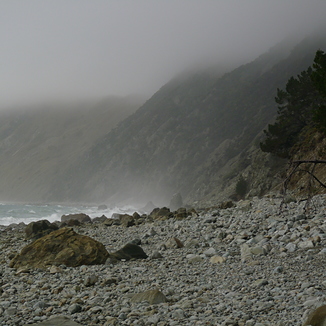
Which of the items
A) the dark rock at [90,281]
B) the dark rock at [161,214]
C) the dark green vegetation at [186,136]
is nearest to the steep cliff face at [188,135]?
the dark green vegetation at [186,136]

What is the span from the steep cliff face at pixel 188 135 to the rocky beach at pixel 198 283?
255 ft

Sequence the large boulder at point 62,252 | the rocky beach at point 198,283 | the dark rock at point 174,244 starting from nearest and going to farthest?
1. the rocky beach at point 198,283
2. the large boulder at point 62,252
3. the dark rock at point 174,244

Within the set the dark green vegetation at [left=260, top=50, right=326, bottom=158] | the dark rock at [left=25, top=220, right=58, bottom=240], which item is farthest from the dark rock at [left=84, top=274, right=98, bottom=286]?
the dark green vegetation at [left=260, top=50, right=326, bottom=158]

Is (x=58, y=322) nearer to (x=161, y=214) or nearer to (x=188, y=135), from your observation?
(x=161, y=214)

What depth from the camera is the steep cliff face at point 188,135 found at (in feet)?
374

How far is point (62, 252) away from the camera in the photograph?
1316 cm

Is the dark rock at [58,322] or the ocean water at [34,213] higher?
the dark rock at [58,322]

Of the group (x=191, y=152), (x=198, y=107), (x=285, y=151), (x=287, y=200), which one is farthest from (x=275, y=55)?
(x=287, y=200)

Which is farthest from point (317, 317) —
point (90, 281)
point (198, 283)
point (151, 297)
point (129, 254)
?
point (129, 254)

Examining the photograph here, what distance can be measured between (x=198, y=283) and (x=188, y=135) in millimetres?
131615

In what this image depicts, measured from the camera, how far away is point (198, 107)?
147000 millimetres

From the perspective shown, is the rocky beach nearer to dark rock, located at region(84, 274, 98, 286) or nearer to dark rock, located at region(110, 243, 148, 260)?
dark rock, located at region(84, 274, 98, 286)

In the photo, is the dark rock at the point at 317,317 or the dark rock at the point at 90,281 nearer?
the dark rock at the point at 317,317

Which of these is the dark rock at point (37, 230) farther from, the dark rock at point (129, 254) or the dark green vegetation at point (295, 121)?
the dark green vegetation at point (295, 121)
